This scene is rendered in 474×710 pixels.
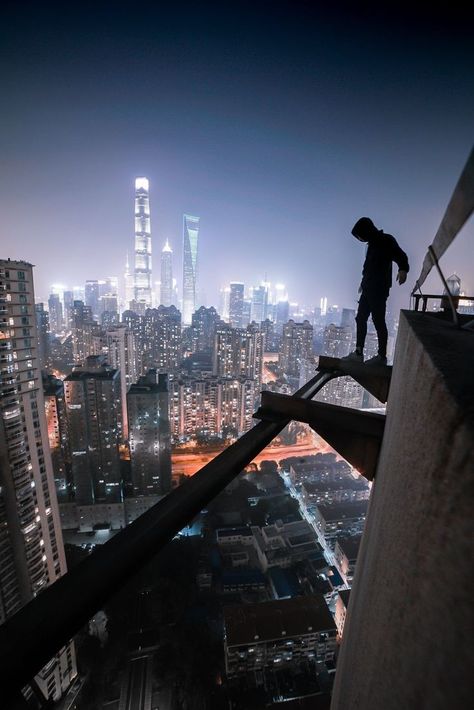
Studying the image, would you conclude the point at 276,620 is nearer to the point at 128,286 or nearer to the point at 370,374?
the point at 370,374

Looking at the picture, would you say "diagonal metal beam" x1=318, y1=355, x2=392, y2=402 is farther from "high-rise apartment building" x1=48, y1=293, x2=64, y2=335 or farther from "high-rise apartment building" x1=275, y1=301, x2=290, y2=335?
"high-rise apartment building" x1=275, y1=301, x2=290, y2=335

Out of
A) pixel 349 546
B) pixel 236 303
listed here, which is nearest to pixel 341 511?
pixel 349 546

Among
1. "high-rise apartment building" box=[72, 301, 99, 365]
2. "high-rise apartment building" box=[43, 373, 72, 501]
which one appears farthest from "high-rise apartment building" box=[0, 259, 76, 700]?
"high-rise apartment building" box=[72, 301, 99, 365]

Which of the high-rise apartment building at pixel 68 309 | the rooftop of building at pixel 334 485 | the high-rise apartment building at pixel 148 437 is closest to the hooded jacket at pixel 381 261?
the high-rise apartment building at pixel 148 437

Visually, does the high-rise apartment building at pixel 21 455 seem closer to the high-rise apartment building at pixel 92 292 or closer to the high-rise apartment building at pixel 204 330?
the high-rise apartment building at pixel 204 330

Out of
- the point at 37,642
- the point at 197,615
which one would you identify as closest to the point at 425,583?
the point at 37,642

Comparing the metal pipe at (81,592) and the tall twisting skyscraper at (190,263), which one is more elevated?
the tall twisting skyscraper at (190,263)
